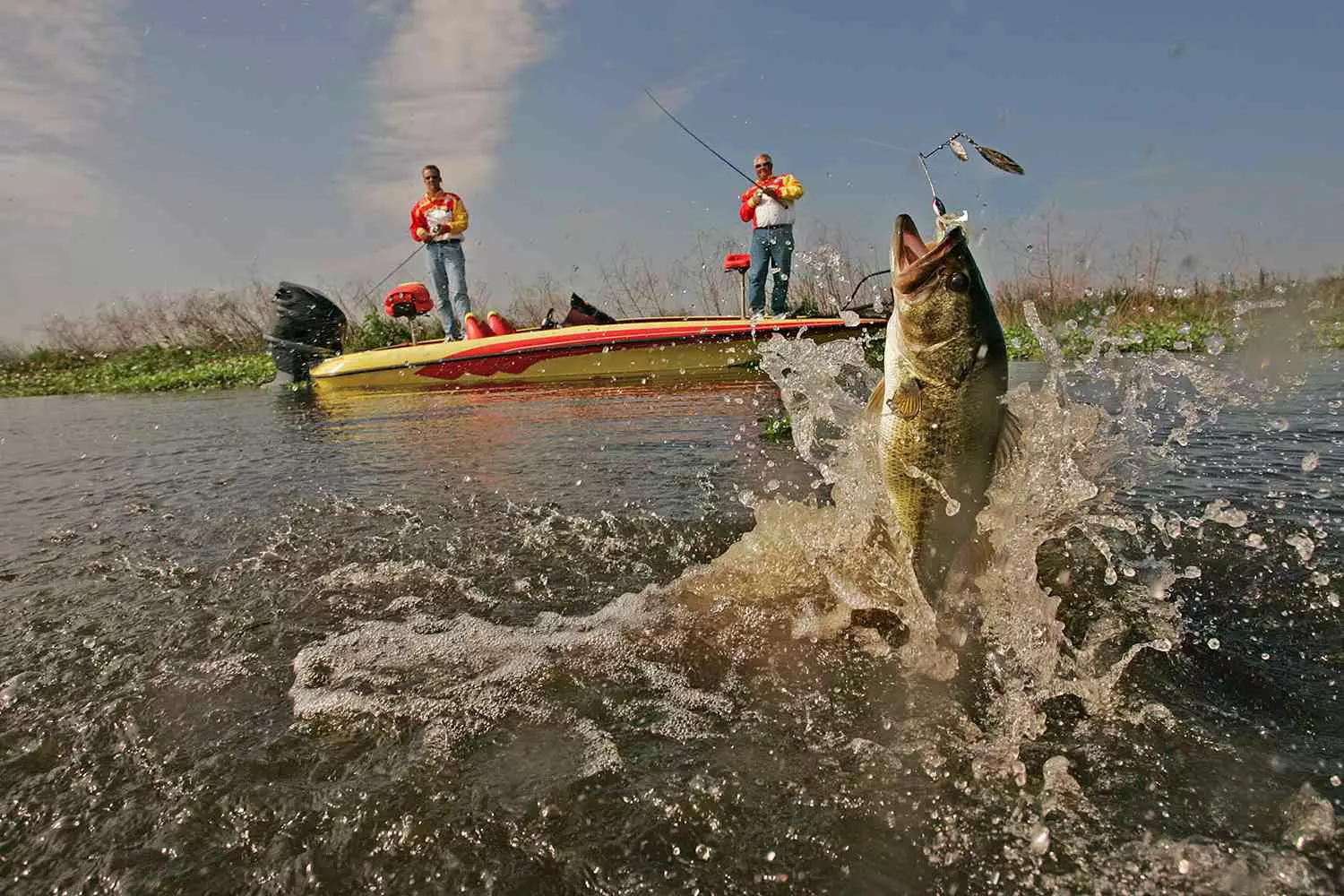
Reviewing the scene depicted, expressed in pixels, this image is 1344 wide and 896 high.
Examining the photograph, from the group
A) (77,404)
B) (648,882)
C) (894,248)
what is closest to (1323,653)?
(894,248)

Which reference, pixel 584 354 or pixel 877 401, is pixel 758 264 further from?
pixel 877 401

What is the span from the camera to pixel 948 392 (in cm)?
246

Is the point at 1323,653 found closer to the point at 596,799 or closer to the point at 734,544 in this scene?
the point at 734,544

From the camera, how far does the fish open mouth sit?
235 cm

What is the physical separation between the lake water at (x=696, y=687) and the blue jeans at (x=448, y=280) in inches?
300

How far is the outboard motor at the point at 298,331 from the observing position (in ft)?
42.6

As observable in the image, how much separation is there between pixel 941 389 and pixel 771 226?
9.36 m

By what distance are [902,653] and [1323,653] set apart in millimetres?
1312

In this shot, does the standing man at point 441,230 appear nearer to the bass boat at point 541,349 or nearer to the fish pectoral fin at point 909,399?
the bass boat at point 541,349

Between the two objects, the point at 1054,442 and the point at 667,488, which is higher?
the point at 1054,442

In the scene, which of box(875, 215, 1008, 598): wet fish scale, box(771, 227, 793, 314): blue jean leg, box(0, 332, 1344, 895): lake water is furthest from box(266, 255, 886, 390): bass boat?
box(875, 215, 1008, 598): wet fish scale

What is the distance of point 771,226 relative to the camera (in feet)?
37.2

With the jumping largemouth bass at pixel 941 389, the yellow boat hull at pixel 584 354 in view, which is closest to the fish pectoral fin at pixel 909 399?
the jumping largemouth bass at pixel 941 389

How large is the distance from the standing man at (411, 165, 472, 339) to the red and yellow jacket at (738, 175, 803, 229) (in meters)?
4.24
